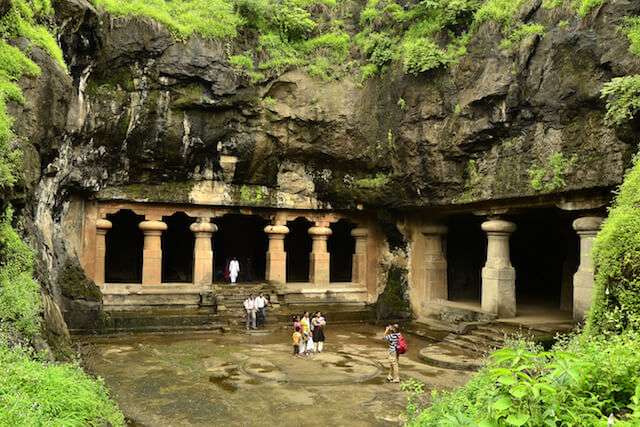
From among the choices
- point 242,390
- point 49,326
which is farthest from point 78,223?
point 242,390

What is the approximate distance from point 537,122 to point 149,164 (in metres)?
10.9

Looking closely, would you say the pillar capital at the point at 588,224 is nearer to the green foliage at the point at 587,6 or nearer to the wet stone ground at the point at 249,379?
the green foliage at the point at 587,6

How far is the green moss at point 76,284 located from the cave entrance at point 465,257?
12.0 meters

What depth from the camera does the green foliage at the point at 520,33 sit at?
13.3 meters

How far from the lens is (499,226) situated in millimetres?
15938

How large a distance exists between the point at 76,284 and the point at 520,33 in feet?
43.3

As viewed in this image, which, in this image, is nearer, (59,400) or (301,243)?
(59,400)

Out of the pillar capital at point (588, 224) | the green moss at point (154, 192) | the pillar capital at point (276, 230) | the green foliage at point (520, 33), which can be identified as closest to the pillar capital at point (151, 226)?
the green moss at point (154, 192)

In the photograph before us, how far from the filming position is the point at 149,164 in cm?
1722

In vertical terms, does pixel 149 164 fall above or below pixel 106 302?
above

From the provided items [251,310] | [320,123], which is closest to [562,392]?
[251,310]

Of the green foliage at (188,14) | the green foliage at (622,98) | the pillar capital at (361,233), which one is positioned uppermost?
the green foliage at (188,14)

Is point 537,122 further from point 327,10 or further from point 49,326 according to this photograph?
point 49,326

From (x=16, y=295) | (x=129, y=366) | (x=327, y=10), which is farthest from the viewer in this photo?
(x=327, y=10)
